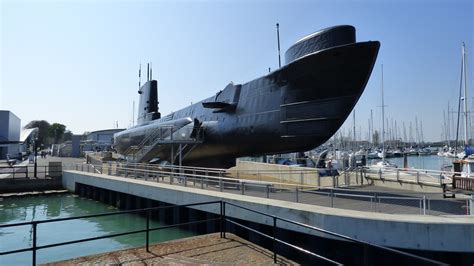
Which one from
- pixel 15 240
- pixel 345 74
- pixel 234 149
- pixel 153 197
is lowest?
pixel 15 240

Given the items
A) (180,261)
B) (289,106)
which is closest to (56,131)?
(289,106)

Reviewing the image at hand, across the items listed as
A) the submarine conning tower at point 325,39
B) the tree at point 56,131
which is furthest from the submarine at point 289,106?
the tree at point 56,131

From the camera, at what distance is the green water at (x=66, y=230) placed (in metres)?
12.9

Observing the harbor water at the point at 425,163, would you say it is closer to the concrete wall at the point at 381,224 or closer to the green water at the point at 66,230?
the green water at the point at 66,230

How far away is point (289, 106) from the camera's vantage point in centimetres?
1523

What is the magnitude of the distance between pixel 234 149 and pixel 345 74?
7442 millimetres

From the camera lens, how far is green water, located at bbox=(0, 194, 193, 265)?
1286cm

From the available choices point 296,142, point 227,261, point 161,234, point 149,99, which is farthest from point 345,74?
point 149,99

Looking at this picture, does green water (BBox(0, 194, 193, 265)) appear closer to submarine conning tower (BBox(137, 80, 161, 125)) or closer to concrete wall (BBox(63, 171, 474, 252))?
concrete wall (BBox(63, 171, 474, 252))

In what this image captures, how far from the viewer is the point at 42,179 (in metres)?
29.7

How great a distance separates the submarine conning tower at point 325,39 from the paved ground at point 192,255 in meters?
8.41

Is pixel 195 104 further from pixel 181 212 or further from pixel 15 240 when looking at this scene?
pixel 15 240

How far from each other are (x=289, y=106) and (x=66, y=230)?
11325 mm

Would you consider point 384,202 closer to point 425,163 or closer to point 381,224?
point 381,224
